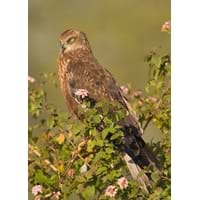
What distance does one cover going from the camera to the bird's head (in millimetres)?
1970

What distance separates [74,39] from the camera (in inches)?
77.8

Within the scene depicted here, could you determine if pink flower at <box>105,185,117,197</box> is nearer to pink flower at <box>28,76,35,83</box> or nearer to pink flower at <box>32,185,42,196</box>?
pink flower at <box>32,185,42,196</box>

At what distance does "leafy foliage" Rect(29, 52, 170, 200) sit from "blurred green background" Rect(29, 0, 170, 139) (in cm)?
3

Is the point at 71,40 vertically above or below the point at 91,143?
above

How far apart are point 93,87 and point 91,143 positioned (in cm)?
16

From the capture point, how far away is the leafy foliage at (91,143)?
6.25 ft

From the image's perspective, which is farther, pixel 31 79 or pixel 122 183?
pixel 31 79

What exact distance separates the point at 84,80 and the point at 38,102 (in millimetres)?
144

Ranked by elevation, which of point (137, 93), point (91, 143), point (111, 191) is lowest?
point (111, 191)

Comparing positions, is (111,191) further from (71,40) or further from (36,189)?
(71,40)

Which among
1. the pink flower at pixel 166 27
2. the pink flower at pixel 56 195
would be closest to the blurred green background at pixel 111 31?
the pink flower at pixel 166 27

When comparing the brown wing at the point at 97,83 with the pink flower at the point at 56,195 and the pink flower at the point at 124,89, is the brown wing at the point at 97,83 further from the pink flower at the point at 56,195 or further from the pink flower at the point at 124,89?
the pink flower at the point at 56,195

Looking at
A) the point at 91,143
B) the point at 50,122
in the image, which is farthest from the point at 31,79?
the point at 91,143
